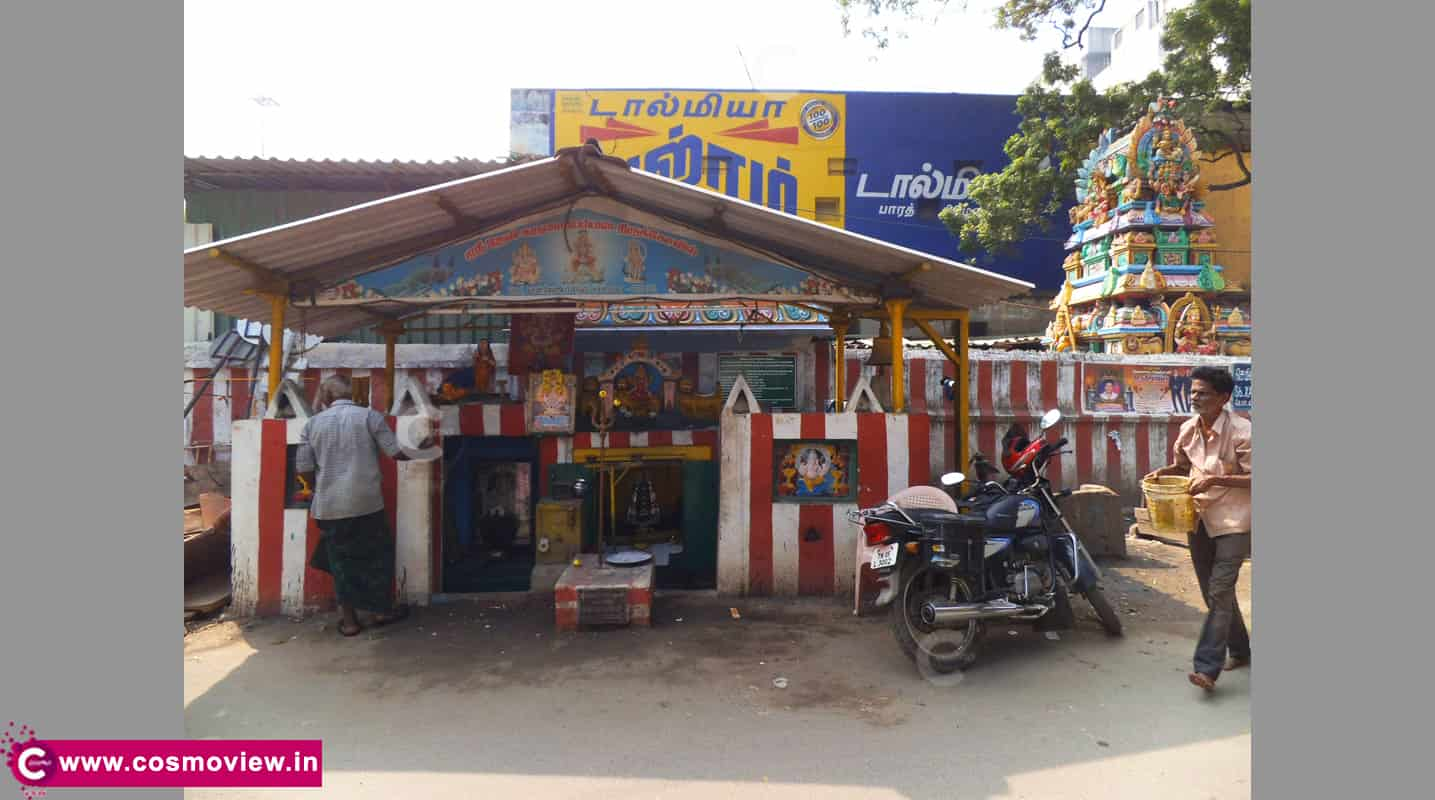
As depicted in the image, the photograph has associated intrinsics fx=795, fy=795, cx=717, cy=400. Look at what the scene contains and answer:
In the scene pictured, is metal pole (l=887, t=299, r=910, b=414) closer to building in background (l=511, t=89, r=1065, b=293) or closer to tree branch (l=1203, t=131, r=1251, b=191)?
tree branch (l=1203, t=131, r=1251, b=191)

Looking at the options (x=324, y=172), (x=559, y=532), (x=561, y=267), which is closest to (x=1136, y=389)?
(x=559, y=532)

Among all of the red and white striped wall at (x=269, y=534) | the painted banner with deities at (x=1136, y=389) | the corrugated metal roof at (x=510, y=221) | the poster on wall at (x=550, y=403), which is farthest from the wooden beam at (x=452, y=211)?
the painted banner with deities at (x=1136, y=389)

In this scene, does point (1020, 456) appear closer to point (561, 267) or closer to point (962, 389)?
point (962, 389)

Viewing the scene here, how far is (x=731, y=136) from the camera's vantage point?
18453 mm

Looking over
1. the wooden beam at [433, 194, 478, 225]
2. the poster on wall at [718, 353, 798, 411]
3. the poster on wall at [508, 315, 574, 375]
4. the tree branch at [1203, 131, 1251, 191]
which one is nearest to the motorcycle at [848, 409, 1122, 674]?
the wooden beam at [433, 194, 478, 225]

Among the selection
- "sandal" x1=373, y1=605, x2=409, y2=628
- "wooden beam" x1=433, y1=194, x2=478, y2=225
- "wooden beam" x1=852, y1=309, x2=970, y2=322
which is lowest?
"sandal" x1=373, y1=605, x2=409, y2=628

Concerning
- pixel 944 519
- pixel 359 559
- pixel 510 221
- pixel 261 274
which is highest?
pixel 510 221

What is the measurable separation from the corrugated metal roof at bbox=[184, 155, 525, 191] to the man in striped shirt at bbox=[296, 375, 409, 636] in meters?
4.87

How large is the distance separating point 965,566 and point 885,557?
19.7 inches

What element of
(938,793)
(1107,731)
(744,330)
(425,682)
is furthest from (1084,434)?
(425,682)

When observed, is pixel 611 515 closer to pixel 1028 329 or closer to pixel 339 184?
pixel 339 184

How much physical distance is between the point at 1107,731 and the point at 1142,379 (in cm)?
704

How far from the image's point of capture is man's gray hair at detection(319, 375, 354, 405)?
560cm

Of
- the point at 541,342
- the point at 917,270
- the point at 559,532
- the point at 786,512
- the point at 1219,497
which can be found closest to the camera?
the point at 1219,497
